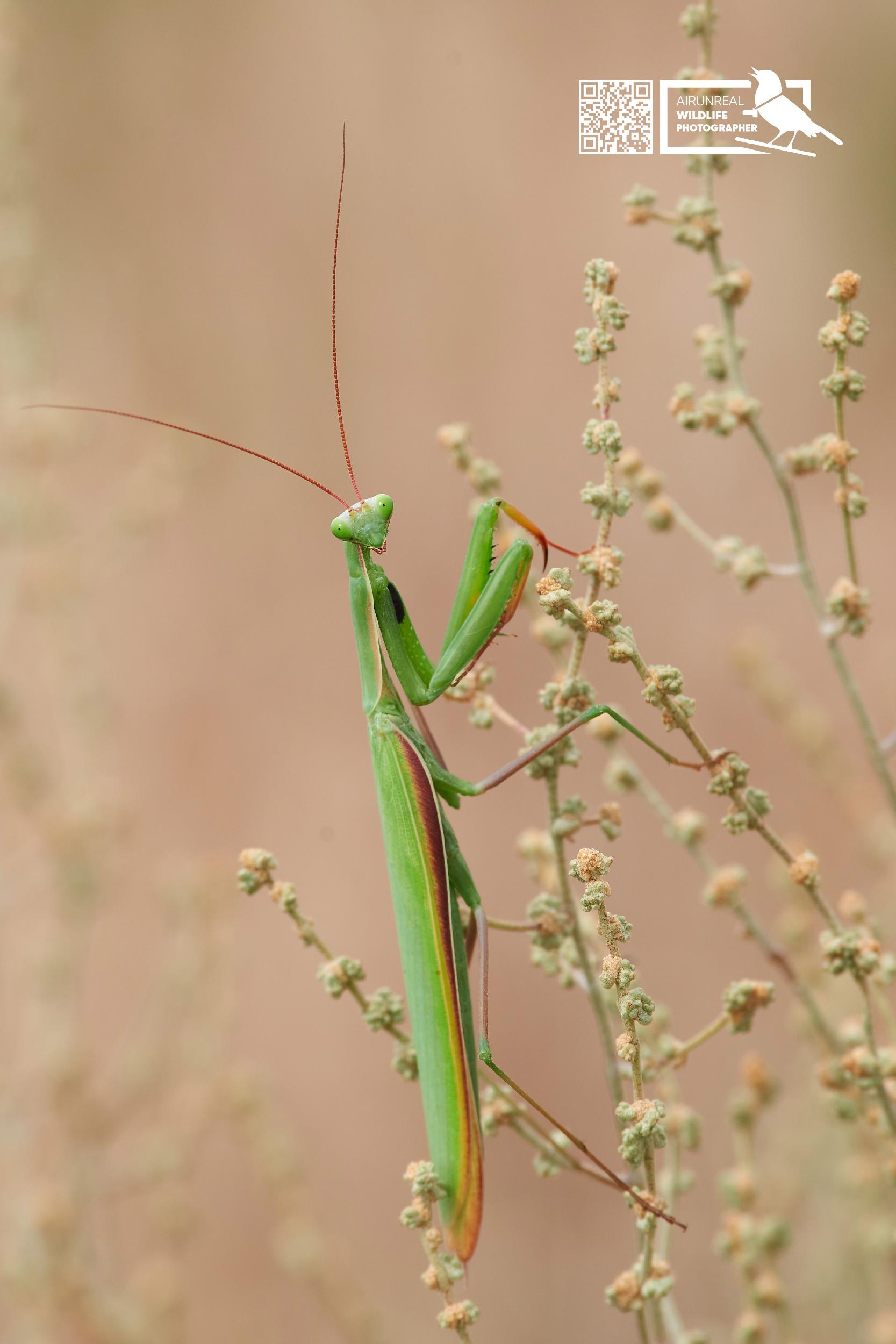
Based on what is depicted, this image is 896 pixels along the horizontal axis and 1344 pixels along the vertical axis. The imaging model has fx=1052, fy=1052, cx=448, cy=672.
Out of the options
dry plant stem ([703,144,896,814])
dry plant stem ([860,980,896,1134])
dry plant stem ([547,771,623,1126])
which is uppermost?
dry plant stem ([703,144,896,814])

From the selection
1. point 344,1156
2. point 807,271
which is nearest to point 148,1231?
point 344,1156

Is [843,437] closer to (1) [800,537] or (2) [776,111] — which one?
(1) [800,537]

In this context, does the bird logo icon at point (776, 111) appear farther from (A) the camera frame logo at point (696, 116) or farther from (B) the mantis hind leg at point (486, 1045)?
(B) the mantis hind leg at point (486, 1045)

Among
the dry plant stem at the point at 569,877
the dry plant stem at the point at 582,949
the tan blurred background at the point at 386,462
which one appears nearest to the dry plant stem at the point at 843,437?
the dry plant stem at the point at 569,877

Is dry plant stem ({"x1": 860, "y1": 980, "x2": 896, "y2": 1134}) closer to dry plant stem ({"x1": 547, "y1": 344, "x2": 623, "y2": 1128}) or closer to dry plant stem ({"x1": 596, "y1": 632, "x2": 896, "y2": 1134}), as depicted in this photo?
dry plant stem ({"x1": 596, "y1": 632, "x2": 896, "y2": 1134})

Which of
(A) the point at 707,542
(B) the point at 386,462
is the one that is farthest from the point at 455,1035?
(B) the point at 386,462

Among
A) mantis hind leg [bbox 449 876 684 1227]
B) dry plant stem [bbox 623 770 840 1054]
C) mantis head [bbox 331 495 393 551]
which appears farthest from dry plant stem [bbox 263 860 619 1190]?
mantis head [bbox 331 495 393 551]
